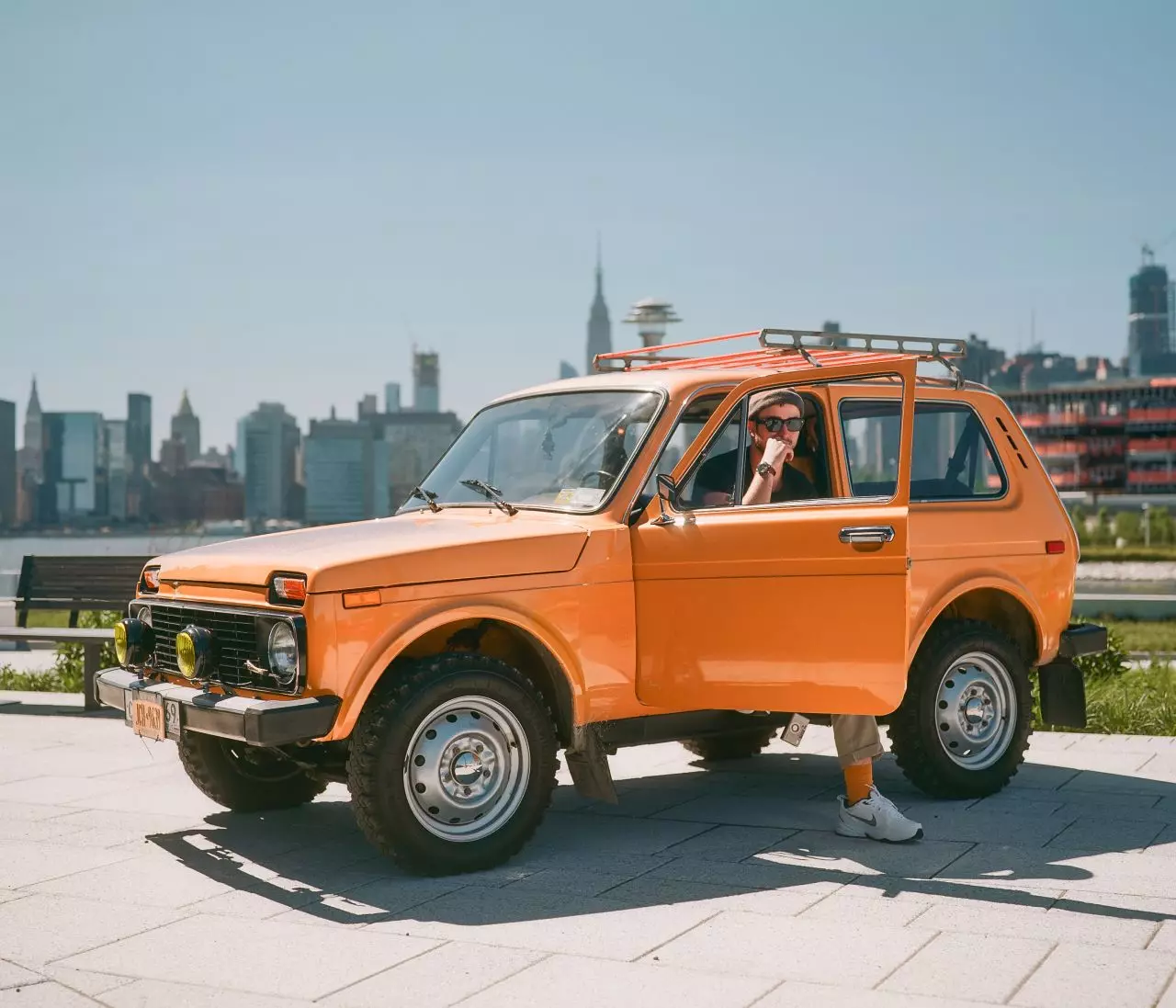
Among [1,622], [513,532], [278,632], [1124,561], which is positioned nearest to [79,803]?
[278,632]

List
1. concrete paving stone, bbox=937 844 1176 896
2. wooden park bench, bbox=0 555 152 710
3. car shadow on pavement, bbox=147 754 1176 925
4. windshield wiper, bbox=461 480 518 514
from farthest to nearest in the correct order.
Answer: wooden park bench, bbox=0 555 152 710 < windshield wiper, bbox=461 480 518 514 < concrete paving stone, bbox=937 844 1176 896 < car shadow on pavement, bbox=147 754 1176 925

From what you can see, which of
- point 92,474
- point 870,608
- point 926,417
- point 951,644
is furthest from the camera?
point 92,474

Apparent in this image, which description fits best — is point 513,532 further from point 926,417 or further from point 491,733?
point 926,417

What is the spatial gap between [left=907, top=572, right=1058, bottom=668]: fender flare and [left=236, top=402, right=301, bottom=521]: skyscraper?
131m

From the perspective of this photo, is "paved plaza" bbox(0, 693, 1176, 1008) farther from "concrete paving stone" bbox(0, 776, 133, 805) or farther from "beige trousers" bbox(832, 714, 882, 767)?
"beige trousers" bbox(832, 714, 882, 767)

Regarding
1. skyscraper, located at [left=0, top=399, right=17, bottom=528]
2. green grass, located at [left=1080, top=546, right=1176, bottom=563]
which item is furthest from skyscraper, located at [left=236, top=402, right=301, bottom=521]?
green grass, located at [left=1080, top=546, right=1176, bottom=563]

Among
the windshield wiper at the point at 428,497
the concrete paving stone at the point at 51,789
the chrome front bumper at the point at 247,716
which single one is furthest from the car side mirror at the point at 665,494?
the concrete paving stone at the point at 51,789

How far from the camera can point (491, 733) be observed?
627cm

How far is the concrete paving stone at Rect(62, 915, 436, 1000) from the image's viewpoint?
15.7 ft

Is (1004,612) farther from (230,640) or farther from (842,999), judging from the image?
(230,640)

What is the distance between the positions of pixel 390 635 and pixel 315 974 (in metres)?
1.54

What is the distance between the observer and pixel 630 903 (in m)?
5.68

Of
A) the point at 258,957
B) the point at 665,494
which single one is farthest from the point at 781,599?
the point at 258,957

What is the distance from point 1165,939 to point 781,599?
2112mm
